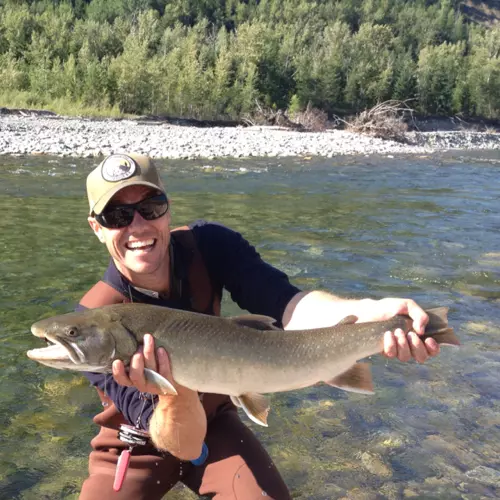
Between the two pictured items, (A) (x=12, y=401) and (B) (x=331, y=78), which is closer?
(A) (x=12, y=401)

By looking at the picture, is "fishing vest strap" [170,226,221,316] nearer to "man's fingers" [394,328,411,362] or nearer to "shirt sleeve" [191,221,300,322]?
"shirt sleeve" [191,221,300,322]

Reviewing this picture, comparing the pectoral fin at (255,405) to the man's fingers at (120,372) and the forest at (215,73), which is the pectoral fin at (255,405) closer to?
the man's fingers at (120,372)

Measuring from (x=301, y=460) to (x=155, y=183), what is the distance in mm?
2070

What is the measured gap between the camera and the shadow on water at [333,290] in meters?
3.88

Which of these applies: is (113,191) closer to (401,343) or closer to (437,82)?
(401,343)

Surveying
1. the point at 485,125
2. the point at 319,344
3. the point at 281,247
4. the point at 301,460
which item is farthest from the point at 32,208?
the point at 485,125

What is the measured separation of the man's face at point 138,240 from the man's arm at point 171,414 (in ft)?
1.97

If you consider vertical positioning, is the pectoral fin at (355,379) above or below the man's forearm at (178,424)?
above

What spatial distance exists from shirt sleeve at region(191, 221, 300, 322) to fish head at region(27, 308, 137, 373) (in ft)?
3.20

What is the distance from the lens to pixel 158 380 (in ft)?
8.07

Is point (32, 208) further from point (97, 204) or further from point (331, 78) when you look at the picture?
point (331, 78)

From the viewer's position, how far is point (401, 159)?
24453 millimetres

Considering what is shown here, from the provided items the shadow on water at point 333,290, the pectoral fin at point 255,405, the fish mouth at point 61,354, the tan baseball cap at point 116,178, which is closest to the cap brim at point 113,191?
the tan baseball cap at point 116,178

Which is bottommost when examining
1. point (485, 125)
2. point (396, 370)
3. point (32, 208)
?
point (485, 125)
